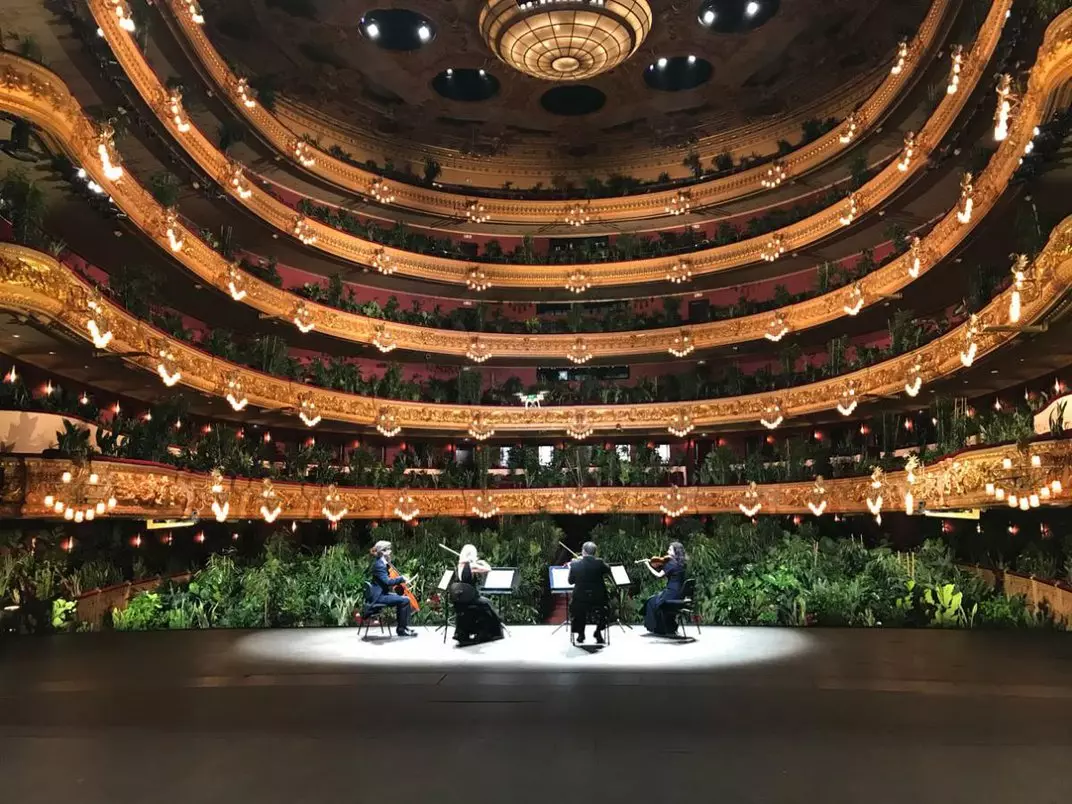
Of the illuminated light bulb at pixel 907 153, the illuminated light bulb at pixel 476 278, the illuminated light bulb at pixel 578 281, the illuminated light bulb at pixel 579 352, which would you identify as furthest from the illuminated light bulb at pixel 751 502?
the illuminated light bulb at pixel 476 278

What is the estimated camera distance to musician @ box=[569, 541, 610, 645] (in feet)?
37.7

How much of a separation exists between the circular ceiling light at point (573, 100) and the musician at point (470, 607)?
78.8 ft

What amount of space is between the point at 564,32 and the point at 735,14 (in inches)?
274

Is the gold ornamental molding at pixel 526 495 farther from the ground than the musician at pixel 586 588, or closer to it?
farther from the ground

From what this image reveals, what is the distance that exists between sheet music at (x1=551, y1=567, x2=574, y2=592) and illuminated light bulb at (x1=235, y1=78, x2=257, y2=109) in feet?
58.2

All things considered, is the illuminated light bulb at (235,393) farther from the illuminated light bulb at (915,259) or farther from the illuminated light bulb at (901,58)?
the illuminated light bulb at (901,58)

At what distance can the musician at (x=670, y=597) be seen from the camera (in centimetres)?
1208

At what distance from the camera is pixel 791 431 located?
30.0m

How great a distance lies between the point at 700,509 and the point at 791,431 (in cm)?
584

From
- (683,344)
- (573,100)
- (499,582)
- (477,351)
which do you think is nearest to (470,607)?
(499,582)

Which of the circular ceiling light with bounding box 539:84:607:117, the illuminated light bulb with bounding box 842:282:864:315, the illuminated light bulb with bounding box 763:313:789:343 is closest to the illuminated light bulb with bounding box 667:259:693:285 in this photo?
the illuminated light bulb with bounding box 763:313:789:343

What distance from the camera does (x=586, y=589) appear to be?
453 inches

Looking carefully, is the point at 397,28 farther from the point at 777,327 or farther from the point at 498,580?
the point at 498,580

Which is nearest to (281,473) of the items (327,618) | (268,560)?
(268,560)
